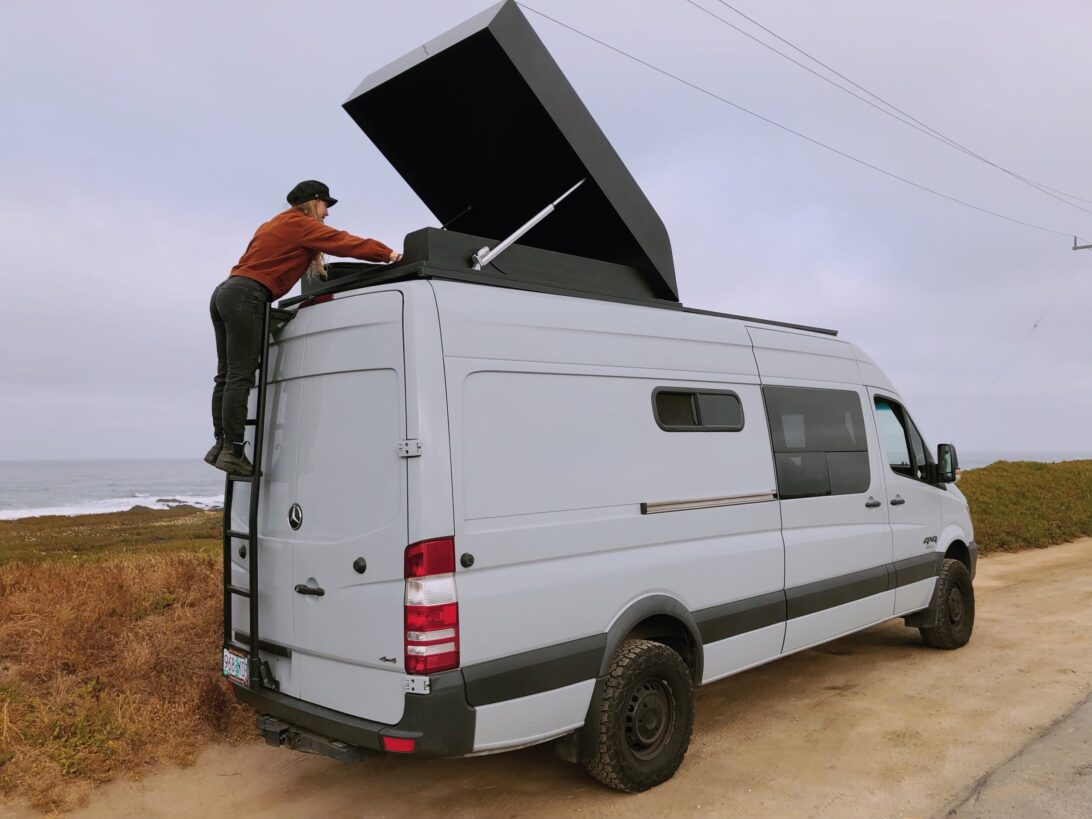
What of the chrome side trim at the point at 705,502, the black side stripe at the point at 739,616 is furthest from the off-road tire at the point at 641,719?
the chrome side trim at the point at 705,502

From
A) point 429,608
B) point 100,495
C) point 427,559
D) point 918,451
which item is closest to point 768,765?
point 429,608

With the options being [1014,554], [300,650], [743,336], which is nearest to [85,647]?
[300,650]

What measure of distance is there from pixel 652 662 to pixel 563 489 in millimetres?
1055

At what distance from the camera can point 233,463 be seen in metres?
4.12

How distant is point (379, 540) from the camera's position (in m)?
3.52

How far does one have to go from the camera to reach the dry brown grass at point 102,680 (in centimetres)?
444

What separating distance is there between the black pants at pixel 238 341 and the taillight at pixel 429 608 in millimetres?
1343

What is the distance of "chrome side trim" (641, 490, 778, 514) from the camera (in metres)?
4.36

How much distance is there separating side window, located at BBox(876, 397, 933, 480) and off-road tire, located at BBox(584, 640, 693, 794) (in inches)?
121

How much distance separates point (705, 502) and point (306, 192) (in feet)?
9.39

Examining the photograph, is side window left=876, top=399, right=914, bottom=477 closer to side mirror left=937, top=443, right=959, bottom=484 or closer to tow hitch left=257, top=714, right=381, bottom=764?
side mirror left=937, top=443, right=959, bottom=484

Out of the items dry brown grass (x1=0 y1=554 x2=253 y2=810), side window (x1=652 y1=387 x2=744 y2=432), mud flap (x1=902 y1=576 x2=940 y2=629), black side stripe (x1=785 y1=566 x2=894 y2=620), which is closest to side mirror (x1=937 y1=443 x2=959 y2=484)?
mud flap (x1=902 y1=576 x2=940 y2=629)

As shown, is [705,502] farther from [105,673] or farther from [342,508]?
[105,673]

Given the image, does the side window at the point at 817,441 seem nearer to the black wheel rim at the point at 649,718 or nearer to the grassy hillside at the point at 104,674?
the black wheel rim at the point at 649,718
